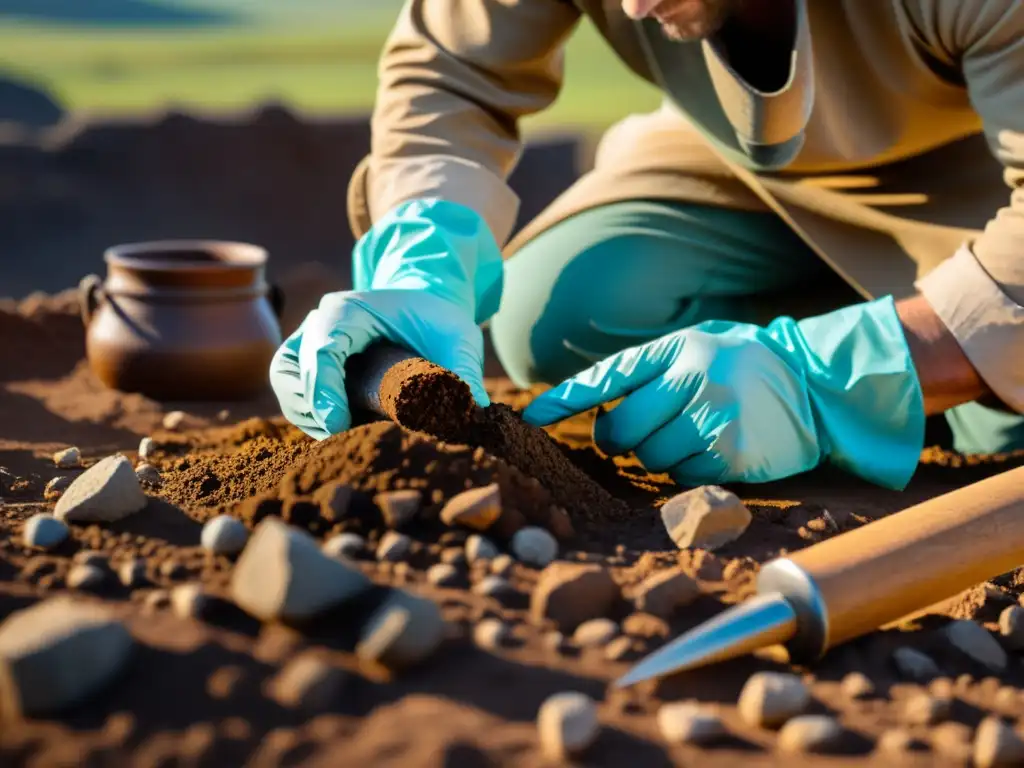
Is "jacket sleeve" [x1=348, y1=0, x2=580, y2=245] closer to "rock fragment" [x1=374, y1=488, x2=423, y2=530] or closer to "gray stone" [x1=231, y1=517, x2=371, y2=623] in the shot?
"rock fragment" [x1=374, y1=488, x2=423, y2=530]

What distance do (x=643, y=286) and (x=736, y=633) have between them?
163 centimetres

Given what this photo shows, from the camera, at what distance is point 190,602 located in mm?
1186

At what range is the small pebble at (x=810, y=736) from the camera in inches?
42.5

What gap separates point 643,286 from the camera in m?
2.73

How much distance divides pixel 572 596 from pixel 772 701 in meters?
0.23

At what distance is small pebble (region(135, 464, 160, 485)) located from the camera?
1.87 meters

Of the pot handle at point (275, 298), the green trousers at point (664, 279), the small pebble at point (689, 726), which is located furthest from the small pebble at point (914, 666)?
the pot handle at point (275, 298)

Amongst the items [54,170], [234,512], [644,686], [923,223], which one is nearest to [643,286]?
[923,223]

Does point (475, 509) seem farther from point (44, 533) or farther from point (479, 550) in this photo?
point (44, 533)

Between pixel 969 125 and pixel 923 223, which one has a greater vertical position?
pixel 969 125

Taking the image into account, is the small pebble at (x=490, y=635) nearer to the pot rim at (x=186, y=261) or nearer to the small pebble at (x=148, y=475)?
the small pebble at (x=148, y=475)

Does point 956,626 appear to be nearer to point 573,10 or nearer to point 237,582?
point 237,582

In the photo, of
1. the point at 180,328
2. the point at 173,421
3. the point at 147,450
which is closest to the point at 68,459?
the point at 147,450

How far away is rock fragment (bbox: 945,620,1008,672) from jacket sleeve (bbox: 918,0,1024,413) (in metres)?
0.74
